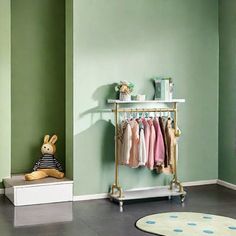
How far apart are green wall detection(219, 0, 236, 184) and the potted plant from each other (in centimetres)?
143

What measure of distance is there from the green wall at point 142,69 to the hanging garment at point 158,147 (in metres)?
0.44

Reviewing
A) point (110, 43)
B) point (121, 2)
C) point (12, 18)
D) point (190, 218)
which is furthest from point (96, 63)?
point (190, 218)

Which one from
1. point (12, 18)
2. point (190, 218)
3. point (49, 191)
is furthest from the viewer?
point (12, 18)

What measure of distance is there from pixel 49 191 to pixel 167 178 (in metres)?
1.54

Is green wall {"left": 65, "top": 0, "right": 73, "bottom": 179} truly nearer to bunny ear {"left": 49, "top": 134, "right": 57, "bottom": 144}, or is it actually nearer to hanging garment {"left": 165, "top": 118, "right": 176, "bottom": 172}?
bunny ear {"left": 49, "top": 134, "right": 57, "bottom": 144}

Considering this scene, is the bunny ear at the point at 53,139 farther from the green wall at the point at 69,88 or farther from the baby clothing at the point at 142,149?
the baby clothing at the point at 142,149

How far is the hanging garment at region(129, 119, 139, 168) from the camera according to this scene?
18.4 feet

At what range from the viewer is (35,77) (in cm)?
616

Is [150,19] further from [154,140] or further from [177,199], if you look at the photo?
[177,199]

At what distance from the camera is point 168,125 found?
5.79 m

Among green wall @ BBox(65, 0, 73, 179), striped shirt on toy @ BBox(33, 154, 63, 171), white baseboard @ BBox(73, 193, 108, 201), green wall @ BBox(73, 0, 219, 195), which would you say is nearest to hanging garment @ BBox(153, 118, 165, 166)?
green wall @ BBox(73, 0, 219, 195)

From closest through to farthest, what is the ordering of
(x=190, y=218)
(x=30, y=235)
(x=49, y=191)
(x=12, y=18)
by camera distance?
(x=30, y=235) → (x=190, y=218) → (x=49, y=191) → (x=12, y=18)

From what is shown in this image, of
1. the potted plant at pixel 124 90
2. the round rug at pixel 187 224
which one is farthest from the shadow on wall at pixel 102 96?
the round rug at pixel 187 224

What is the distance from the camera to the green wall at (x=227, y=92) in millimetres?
6355
